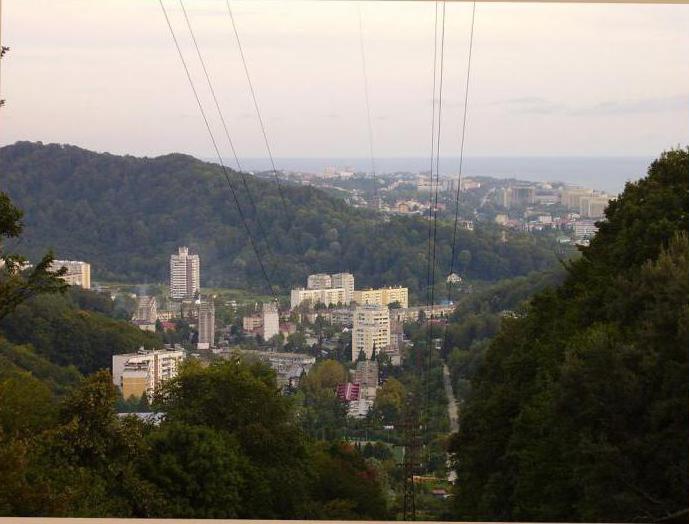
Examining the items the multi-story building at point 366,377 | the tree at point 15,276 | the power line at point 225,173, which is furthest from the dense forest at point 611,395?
the power line at point 225,173

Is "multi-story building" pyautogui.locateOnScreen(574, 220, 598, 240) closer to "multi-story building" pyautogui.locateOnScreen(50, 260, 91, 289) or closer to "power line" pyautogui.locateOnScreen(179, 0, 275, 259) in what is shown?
"power line" pyautogui.locateOnScreen(179, 0, 275, 259)

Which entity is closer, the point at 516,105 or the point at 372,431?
the point at 372,431

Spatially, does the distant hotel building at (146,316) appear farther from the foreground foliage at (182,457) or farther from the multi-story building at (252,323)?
the foreground foliage at (182,457)

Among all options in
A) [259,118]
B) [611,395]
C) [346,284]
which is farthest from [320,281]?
[611,395]

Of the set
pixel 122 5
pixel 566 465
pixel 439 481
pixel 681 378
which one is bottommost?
pixel 439 481

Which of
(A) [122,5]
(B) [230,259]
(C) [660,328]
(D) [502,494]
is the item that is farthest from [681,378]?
(A) [122,5]

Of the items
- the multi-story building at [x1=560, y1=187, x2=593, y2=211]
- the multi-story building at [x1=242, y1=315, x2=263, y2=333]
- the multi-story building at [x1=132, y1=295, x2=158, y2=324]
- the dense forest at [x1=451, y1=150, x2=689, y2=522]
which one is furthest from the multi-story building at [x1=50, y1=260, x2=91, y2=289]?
the multi-story building at [x1=560, y1=187, x2=593, y2=211]

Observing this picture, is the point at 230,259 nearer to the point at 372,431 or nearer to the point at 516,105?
the point at 372,431

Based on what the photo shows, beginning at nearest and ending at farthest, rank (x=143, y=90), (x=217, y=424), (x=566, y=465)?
(x=566, y=465), (x=217, y=424), (x=143, y=90)
